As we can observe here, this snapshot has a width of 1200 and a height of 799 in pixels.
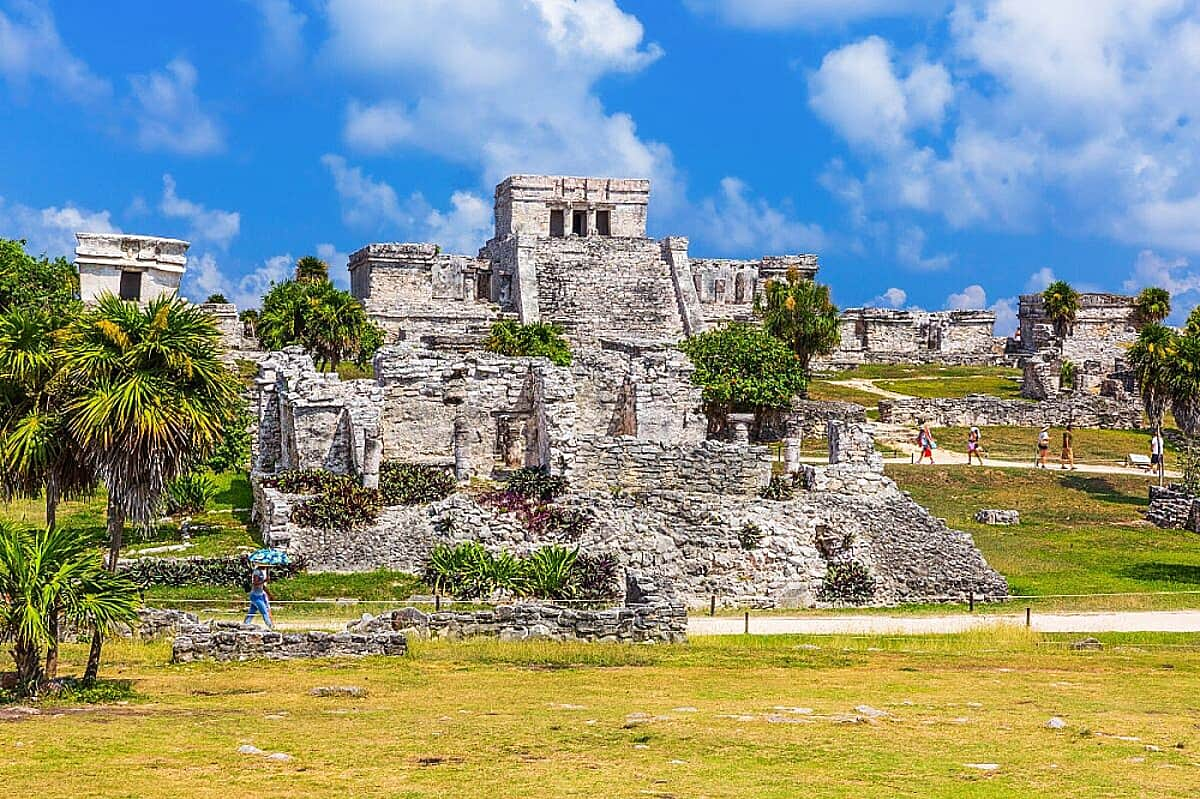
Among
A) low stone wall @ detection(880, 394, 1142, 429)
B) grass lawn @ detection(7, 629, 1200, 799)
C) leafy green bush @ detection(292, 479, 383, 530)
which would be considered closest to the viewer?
grass lawn @ detection(7, 629, 1200, 799)

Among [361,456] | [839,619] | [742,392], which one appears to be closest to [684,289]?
[742,392]

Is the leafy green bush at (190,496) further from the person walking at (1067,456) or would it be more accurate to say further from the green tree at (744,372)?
the person walking at (1067,456)

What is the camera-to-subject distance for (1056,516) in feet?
126

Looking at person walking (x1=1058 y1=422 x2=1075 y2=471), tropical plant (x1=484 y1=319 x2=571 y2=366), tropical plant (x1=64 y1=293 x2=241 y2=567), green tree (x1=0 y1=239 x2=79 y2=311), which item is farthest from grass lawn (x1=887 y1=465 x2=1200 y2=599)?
green tree (x1=0 y1=239 x2=79 y2=311)

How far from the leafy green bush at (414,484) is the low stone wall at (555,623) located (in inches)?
326

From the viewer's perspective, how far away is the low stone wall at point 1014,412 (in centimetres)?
5572

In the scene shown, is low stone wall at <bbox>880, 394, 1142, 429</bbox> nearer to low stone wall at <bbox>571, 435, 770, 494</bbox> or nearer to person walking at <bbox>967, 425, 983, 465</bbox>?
person walking at <bbox>967, 425, 983, 465</bbox>

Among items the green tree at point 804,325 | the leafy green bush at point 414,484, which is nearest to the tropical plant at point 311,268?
the green tree at point 804,325

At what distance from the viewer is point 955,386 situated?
224 feet

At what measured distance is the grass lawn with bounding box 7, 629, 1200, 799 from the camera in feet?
43.7

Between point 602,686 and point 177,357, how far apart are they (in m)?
8.66

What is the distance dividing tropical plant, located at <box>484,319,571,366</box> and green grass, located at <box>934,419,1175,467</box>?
45.4ft

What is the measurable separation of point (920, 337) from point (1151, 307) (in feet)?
43.1

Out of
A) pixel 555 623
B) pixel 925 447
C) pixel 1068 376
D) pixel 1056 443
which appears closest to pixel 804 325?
pixel 1056 443
